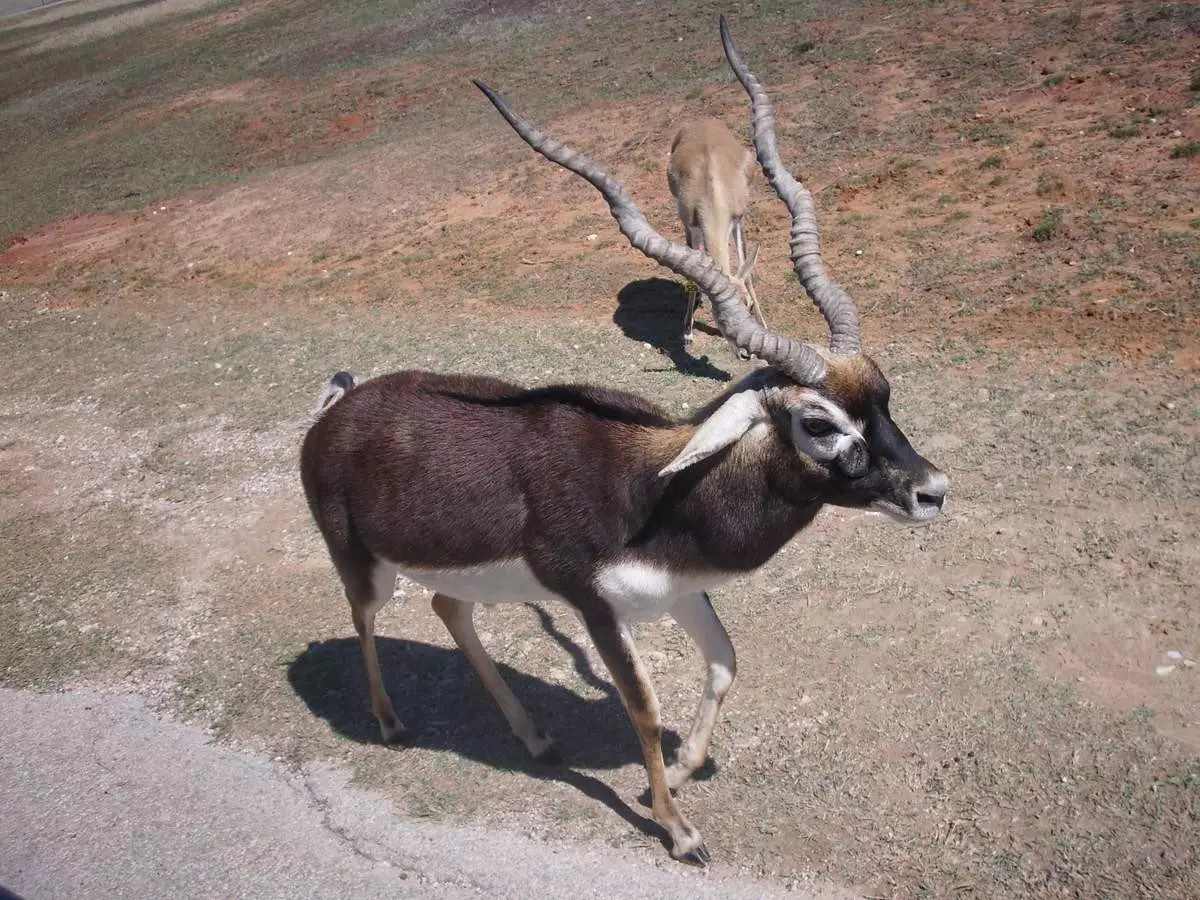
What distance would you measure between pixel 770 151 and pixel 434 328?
7512 mm

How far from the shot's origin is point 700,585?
480cm

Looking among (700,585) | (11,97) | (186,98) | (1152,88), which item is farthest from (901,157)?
(11,97)

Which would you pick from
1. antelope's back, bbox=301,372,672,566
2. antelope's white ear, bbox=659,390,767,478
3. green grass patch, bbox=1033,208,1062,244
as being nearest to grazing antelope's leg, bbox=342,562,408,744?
antelope's back, bbox=301,372,672,566

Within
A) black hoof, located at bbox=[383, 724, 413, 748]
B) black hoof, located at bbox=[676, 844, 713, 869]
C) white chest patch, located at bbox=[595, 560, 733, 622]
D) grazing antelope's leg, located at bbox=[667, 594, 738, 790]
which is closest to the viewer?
white chest patch, located at bbox=[595, 560, 733, 622]

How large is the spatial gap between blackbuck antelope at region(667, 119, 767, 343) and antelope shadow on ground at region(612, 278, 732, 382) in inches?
8.4

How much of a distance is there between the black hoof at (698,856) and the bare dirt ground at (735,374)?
0.18 metres

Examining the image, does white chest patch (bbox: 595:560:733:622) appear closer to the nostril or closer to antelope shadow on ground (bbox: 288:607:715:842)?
the nostril

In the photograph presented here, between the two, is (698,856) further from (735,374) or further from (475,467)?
(735,374)

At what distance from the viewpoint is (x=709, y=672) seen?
5.24 metres

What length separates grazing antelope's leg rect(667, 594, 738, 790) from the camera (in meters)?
5.22

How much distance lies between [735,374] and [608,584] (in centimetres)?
585

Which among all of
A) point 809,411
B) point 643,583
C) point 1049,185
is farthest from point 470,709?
point 1049,185

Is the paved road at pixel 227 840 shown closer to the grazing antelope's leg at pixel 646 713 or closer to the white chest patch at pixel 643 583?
the grazing antelope's leg at pixel 646 713

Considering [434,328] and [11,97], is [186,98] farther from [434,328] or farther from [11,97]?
[434,328]
